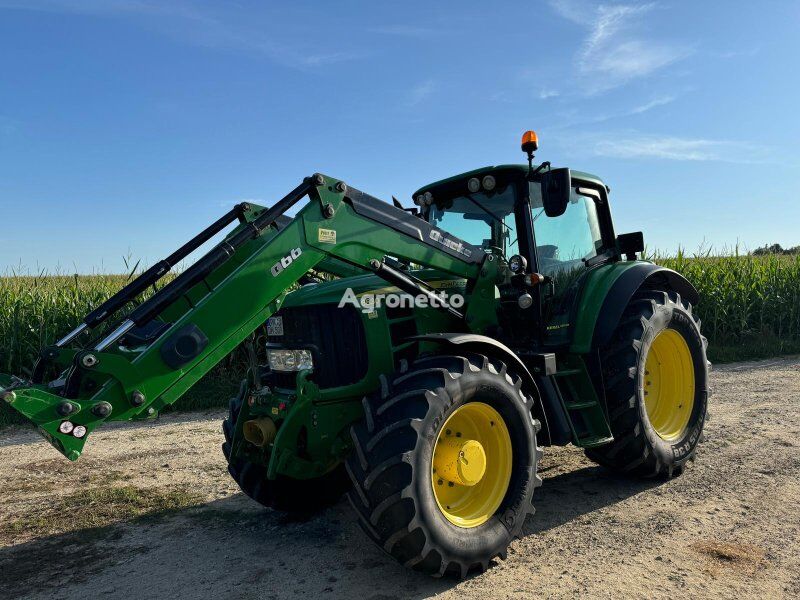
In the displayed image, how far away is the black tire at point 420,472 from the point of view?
10.5 ft

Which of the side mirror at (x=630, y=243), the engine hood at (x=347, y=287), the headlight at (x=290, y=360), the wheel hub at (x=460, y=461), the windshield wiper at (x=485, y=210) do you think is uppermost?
the windshield wiper at (x=485, y=210)

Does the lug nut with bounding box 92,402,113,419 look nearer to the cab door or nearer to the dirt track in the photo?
the dirt track

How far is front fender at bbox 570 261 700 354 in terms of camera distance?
15.2ft

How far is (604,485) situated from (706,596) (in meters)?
1.74

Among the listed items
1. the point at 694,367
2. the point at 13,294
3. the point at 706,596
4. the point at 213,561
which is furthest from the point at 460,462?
the point at 13,294

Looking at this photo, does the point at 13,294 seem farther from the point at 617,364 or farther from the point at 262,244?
the point at 617,364

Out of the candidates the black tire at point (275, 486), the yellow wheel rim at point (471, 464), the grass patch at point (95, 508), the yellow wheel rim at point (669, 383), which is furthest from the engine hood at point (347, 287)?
the yellow wheel rim at point (669, 383)

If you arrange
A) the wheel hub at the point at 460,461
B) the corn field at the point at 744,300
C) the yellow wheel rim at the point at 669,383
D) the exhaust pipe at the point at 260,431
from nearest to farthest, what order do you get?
1. the wheel hub at the point at 460,461
2. the exhaust pipe at the point at 260,431
3. the yellow wheel rim at the point at 669,383
4. the corn field at the point at 744,300

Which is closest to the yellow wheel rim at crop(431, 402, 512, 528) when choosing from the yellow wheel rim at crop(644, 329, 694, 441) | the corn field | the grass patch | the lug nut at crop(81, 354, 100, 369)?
the lug nut at crop(81, 354, 100, 369)

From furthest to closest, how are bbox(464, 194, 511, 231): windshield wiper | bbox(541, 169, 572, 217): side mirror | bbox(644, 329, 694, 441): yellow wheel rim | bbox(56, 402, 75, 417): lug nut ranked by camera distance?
1. bbox(644, 329, 694, 441): yellow wheel rim
2. bbox(464, 194, 511, 231): windshield wiper
3. bbox(541, 169, 572, 217): side mirror
4. bbox(56, 402, 75, 417): lug nut

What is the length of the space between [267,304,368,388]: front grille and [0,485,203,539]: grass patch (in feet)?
5.37

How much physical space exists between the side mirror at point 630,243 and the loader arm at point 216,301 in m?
1.81

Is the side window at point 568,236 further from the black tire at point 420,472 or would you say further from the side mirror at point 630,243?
the black tire at point 420,472

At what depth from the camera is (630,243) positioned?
5.65 metres
